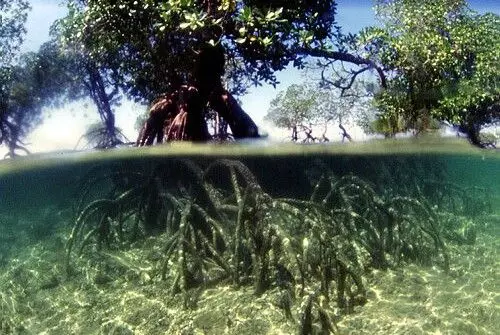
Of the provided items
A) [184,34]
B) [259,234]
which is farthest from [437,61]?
[259,234]

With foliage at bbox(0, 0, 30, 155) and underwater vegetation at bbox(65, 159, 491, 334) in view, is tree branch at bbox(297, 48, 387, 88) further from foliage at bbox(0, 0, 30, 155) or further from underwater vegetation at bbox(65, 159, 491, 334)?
foliage at bbox(0, 0, 30, 155)

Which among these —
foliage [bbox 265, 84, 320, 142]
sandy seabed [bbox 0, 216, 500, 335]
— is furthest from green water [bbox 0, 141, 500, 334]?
foliage [bbox 265, 84, 320, 142]

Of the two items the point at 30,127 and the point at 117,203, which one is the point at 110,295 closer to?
the point at 117,203

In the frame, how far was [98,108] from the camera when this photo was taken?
1165 cm

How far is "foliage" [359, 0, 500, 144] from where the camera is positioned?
11.3 meters

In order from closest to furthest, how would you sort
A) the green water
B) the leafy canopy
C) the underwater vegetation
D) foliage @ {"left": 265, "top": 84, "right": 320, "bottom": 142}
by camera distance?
the underwater vegetation, the green water, the leafy canopy, foliage @ {"left": 265, "top": 84, "right": 320, "bottom": 142}

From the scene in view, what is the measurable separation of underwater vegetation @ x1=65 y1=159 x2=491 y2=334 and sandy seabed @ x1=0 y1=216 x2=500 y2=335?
18 centimetres

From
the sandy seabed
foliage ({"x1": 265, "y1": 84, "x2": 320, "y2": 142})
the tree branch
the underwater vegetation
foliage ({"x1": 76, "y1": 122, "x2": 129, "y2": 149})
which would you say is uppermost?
the tree branch

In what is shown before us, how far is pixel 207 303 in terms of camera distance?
8375 mm

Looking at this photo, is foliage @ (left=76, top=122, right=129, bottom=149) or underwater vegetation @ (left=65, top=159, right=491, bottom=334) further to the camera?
foliage @ (left=76, top=122, right=129, bottom=149)

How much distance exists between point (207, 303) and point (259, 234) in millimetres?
1339

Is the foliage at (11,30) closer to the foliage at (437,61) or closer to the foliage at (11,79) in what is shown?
the foliage at (11,79)

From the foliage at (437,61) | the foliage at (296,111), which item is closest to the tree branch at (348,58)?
the foliage at (437,61)

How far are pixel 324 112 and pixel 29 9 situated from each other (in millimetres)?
6651
